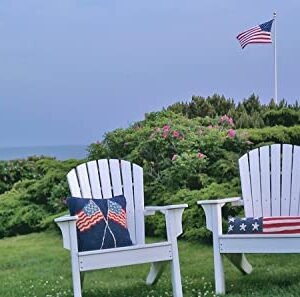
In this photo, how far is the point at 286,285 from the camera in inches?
171

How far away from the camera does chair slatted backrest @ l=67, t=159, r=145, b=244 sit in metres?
4.61

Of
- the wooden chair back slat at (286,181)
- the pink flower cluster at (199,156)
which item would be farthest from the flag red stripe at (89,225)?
the pink flower cluster at (199,156)

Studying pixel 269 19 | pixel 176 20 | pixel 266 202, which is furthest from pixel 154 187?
pixel 176 20

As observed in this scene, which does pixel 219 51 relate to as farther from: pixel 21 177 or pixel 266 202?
pixel 266 202

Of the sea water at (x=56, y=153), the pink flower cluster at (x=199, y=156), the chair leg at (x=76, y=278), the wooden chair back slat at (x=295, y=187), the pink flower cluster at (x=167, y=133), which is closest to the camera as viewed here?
the chair leg at (x=76, y=278)

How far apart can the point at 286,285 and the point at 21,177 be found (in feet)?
21.4

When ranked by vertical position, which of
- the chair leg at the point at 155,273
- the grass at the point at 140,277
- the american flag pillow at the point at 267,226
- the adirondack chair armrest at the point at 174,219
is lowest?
the grass at the point at 140,277

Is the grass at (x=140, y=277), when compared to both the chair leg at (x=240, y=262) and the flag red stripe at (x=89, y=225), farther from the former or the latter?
the flag red stripe at (x=89, y=225)

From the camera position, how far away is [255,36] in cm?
1004

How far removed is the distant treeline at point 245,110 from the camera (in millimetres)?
8305

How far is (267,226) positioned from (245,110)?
17.7ft

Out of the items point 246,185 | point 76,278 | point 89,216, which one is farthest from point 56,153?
point 76,278

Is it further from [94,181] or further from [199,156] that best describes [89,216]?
[199,156]

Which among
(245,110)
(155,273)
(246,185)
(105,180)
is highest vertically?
(245,110)
